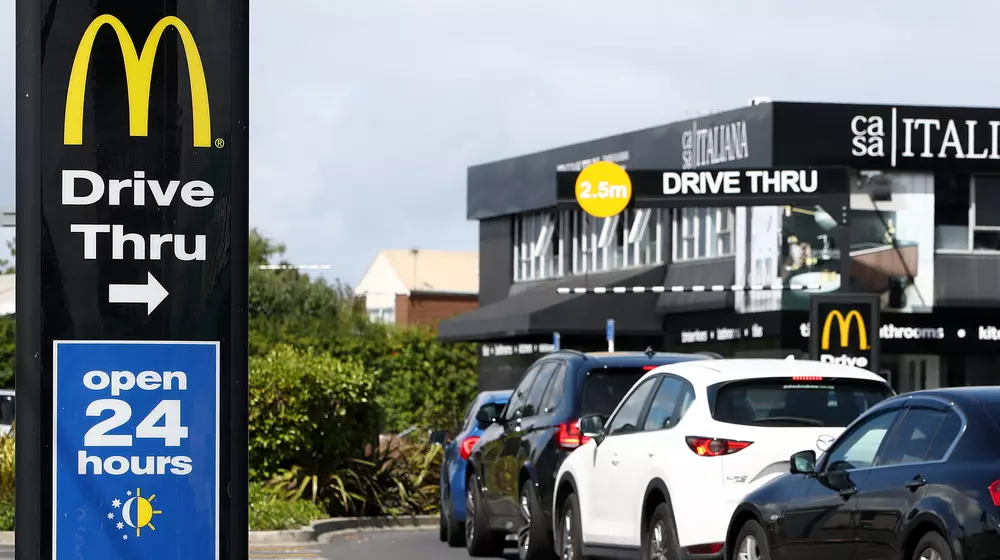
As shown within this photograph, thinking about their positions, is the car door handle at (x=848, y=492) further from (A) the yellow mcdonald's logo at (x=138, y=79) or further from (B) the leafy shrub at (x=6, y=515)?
(B) the leafy shrub at (x=6, y=515)

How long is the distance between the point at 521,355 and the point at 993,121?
1423 centimetres

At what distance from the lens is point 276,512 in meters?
19.3

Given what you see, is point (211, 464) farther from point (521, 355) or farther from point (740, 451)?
point (521, 355)

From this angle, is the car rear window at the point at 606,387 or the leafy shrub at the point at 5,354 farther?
the leafy shrub at the point at 5,354

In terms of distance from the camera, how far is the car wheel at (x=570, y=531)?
13.0 m

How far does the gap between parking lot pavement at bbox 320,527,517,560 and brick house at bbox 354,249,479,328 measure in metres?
63.6

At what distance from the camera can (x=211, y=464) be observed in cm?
514

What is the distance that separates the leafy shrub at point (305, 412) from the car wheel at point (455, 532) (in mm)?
3413

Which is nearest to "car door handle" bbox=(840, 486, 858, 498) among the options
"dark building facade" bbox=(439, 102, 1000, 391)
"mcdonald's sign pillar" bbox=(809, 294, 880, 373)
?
"mcdonald's sign pillar" bbox=(809, 294, 880, 373)

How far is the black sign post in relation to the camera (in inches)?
201

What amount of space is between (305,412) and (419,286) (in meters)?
67.8

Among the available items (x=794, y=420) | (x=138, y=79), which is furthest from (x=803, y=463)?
(x=138, y=79)

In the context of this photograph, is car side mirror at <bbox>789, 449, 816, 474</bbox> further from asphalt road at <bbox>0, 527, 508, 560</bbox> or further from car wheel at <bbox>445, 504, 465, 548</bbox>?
car wheel at <bbox>445, 504, 465, 548</bbox>

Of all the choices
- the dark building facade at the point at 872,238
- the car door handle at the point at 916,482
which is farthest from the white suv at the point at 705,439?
the dark building facade at the point at 872,238
